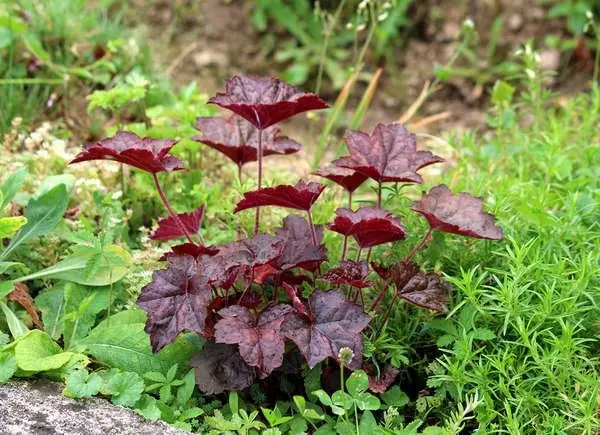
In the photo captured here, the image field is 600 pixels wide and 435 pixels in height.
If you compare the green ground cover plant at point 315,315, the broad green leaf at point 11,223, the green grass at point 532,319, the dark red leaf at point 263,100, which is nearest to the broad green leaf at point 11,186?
the green ground cover plant at point 315,315

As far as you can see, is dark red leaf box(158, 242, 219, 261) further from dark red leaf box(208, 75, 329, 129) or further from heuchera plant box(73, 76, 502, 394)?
dark red leaf box(208, 75, 329, 129)

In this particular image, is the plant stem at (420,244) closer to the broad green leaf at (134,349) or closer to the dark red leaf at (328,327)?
the dark red leaf at (328,327)

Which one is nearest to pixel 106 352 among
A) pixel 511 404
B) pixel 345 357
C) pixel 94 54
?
pixel 345 357

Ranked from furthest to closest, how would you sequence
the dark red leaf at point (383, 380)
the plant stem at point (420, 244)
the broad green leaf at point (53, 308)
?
the broad green leaf at point (53, 308) → the plant stem at point (420, 244) → the dark red leaf at point (383, 380)

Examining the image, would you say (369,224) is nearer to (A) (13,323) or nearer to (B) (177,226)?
(B) (177,226)

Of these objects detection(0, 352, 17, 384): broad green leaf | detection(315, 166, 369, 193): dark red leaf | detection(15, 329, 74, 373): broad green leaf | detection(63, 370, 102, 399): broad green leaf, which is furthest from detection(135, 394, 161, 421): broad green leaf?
detection(315, 166, 369, 193): dark red leaf

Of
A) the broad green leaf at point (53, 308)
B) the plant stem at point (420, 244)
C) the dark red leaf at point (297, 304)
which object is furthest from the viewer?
the broad green leaf at point (53, 308)

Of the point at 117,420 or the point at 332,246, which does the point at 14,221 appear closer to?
the point at 117,420
